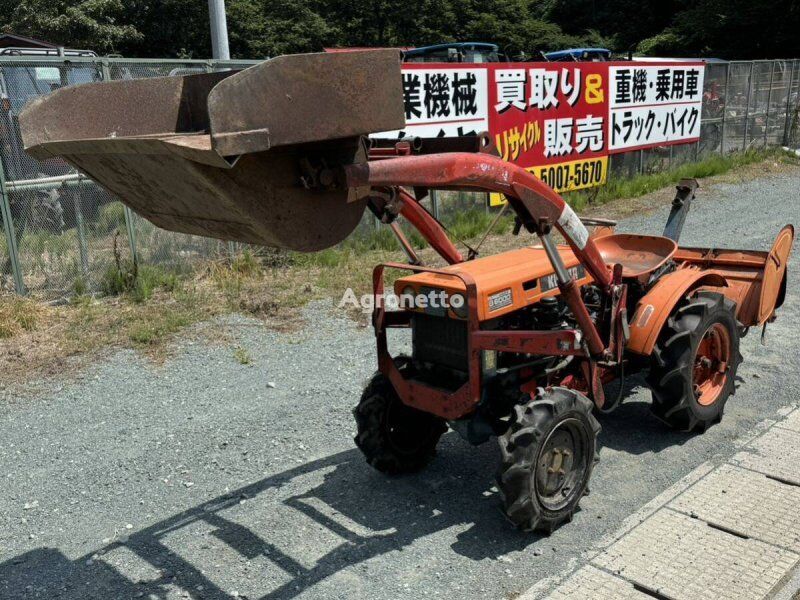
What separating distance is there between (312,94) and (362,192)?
1.77ft

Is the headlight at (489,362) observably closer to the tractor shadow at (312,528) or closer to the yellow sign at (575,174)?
→ the tractor shadow at (312,528)

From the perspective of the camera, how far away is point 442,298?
4355 mm

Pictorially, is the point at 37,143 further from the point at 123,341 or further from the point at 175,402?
the point at 123,341

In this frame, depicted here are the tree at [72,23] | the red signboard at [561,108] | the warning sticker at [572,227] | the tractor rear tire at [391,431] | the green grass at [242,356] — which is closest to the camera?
the warning sticker at [572,227]

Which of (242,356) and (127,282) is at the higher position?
(127,282)

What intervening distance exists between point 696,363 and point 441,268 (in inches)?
78.4

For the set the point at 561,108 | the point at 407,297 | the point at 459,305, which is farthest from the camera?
the point at 561,108

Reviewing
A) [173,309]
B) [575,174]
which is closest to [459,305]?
[173,309]

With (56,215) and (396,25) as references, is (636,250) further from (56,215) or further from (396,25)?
(396,25)

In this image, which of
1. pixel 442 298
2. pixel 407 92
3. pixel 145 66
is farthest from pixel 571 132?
pixel 442 298

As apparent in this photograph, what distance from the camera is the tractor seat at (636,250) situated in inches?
215

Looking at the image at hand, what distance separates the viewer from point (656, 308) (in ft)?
16.5

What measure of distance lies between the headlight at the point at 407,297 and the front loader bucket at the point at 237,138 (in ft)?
4.30

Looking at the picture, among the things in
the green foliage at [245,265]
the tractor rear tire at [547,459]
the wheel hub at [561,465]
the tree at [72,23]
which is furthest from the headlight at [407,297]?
the tree at [72,23]
